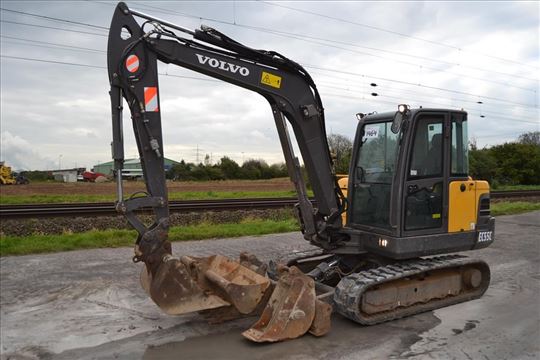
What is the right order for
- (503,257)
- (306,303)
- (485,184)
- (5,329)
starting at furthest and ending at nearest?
1. (503,257)
2. (485,184)
3. (5,329)
4. (306,303)

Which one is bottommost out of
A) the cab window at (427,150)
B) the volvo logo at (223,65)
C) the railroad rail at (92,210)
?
the railroad rail at (92,210)

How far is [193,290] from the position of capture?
4.91 m

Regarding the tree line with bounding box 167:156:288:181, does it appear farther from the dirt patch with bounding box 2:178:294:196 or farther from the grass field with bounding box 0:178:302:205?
the grass field with bounding box 0:178:302:205

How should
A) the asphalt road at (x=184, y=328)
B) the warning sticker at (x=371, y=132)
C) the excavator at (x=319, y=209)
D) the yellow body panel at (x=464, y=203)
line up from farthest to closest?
the warning sticker at (x=371, y=132) → the yellow body panel at (x=464, y=203) → the excavator at (x=319, y=209) → the asphalt road at (x=184, y=328)

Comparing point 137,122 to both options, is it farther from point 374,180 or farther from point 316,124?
point 374,180

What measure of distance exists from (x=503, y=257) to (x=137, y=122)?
26.1 ft

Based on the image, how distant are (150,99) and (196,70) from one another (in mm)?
639

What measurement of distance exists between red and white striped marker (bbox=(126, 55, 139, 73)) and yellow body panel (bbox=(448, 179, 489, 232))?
428 centimetres

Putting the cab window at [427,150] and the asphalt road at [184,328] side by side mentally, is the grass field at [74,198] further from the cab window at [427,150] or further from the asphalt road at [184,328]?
the cab window at [427,150]

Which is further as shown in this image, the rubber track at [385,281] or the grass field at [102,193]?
the grass field at [102,193]

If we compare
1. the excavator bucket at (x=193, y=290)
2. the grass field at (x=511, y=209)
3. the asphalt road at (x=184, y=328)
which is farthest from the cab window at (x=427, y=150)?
the grass field at (x=511, y=209)

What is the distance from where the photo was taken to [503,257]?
948 centimetres

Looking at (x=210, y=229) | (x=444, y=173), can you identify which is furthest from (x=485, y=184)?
(x=210, y=229)

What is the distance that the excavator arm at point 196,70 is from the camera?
504 cm
